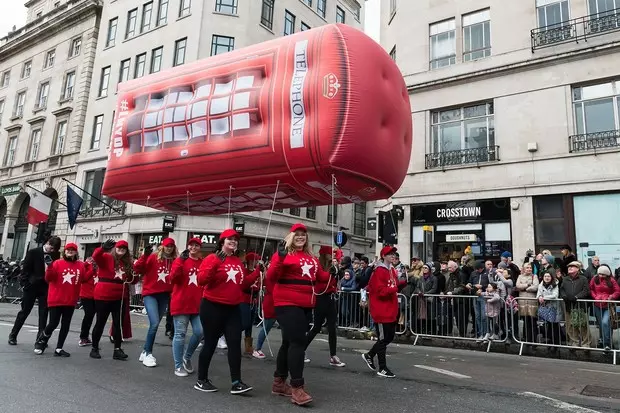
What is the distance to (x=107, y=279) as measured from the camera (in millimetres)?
6930

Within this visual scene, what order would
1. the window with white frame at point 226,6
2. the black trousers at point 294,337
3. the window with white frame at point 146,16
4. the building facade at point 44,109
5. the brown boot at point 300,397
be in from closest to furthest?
the brown boot at point 300,397 → the black trousers at point 294,337 → the window with white frame at point 226,6 → the window with white frame at point 146,16 → the building facade at point 44,109

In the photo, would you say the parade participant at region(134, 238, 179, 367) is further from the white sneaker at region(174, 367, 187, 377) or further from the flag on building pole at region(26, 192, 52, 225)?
the flag on building pole at region(26, 192, 52, 225)

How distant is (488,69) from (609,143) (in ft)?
15.2

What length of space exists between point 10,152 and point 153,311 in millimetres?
35745

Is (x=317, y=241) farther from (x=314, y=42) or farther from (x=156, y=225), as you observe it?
(x=314, y=42)

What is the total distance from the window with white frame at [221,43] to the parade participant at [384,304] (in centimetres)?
2182

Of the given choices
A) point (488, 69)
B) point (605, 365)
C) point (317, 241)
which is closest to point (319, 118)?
point (605, 365)

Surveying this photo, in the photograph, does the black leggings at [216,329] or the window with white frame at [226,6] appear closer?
the black leggings at [216,329]

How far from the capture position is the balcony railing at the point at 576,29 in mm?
14367

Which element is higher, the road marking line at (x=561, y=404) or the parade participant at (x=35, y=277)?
the parade participant at (x=35, y=277)

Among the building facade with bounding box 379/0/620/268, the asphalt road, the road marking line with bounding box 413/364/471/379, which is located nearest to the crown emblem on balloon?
the asphalt road

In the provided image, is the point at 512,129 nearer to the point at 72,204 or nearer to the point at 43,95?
the point at 72,204

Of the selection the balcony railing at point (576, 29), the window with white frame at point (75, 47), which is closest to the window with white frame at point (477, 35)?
the balcony railing at point (576, 29)

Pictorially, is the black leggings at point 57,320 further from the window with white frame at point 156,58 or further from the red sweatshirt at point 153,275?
the window with white frame at point 156,58
